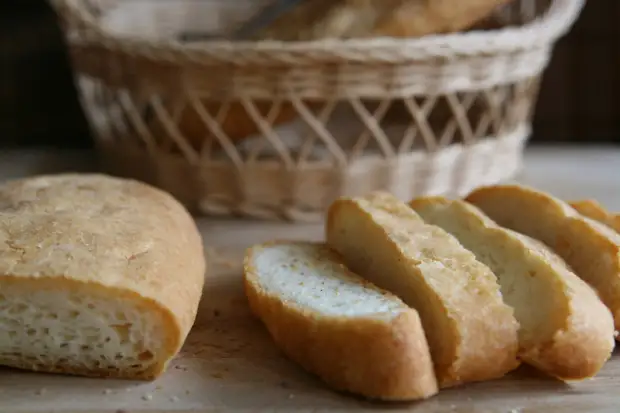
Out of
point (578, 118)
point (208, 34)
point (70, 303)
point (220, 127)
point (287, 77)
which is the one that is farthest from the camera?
point (578, 118)

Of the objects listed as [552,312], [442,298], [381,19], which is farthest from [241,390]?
[381,19]

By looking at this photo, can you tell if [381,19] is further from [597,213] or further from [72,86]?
[72,86]

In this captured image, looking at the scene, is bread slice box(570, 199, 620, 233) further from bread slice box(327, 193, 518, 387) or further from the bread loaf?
the bread loaf

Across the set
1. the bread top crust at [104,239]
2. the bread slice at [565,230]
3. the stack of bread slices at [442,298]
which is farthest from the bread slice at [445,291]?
the bread top crust at [104,239]

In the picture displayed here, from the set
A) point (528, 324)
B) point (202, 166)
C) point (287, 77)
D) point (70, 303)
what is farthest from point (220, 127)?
point (528, 324)

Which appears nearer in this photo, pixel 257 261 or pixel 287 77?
pixel 257 261

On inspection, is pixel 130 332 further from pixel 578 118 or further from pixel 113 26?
pixel 578 118

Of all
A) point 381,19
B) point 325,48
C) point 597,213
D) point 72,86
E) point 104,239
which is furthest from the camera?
point 72,86
